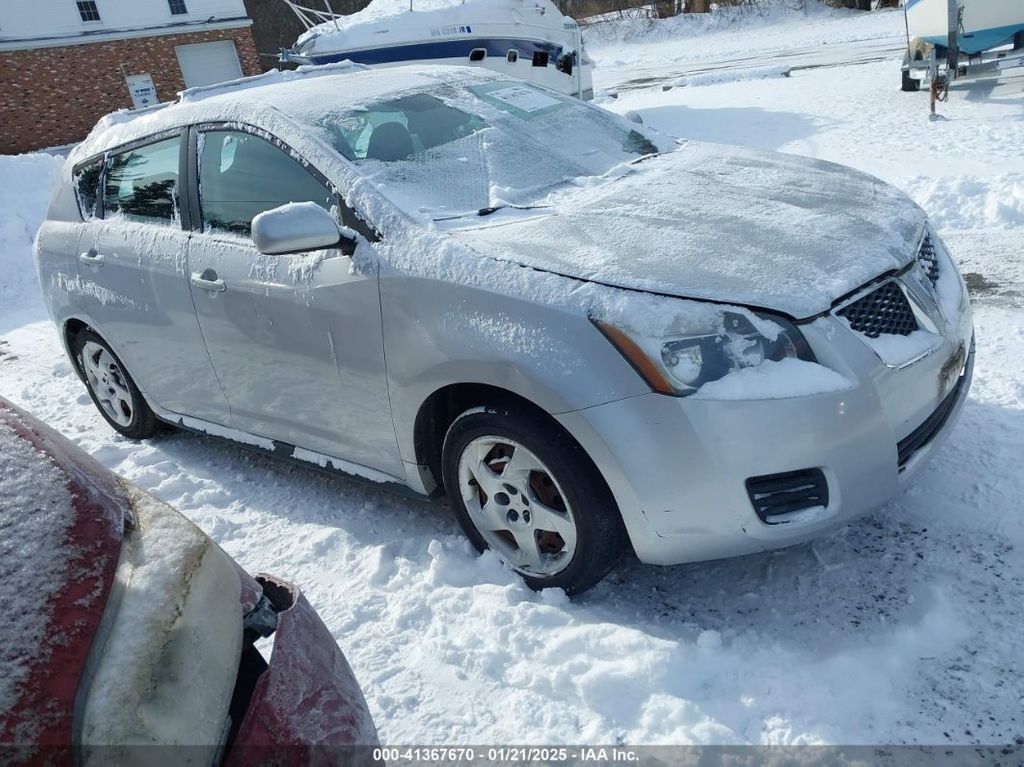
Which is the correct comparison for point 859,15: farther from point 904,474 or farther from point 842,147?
point 904,474

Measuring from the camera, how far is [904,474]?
2.51 m

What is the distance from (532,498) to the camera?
8.96 feet

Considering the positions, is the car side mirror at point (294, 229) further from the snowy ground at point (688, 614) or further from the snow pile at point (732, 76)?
the snow pile at point (732, 76)

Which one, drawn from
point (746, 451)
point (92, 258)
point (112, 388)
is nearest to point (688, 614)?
point (746, 451)

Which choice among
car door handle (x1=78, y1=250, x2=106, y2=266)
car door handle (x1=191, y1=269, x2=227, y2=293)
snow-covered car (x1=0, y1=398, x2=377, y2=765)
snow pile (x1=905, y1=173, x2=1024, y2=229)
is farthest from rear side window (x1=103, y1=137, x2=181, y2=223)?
snow pile (x1=905, y1=173, x2=1024, y2=229)

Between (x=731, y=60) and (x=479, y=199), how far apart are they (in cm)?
1805

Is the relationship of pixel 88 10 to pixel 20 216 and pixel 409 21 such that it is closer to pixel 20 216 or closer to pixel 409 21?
pixel 409 21

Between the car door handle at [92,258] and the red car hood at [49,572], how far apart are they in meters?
2.63

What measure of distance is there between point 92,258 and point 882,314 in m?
3.67

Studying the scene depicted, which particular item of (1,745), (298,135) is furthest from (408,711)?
(298,135)

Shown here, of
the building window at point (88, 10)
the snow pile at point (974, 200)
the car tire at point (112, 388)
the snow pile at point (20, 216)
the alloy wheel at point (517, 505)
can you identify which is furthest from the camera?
the building window at point (88, 10)

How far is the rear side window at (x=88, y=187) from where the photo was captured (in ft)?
13.9

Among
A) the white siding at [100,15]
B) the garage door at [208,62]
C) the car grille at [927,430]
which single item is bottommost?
the car grille at [927,430]

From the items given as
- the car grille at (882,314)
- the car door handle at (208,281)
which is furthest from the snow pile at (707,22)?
the car door handle at (208,281)
